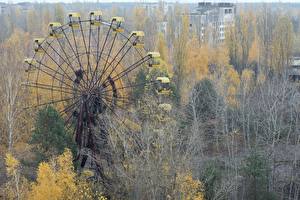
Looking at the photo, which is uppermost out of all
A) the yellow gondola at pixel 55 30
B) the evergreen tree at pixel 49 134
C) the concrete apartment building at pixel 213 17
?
the concrete apartment building at pixel 213 17

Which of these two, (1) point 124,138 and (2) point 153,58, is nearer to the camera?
(1) point 124,138

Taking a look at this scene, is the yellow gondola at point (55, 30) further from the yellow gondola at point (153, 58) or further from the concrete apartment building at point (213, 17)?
the concrete apartment building at point (213, 17)

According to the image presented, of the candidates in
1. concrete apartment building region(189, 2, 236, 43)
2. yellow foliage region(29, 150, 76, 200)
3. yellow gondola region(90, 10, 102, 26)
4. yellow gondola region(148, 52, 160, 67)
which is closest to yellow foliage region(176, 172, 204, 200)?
yellow foliage region(29, 150, 76, 200)

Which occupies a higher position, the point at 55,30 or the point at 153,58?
the point at 55,30

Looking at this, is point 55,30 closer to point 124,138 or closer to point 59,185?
point 124,138

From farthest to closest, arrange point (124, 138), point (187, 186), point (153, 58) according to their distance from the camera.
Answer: point (153, 58), point (124, 138), point (187, 186)

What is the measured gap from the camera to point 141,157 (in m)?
12.7

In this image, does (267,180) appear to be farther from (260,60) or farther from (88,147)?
(260,60)

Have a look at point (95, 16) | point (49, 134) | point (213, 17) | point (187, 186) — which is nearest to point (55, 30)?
point (95, 16)

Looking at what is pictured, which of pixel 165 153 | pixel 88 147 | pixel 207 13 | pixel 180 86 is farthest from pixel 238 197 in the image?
pixel 207 13

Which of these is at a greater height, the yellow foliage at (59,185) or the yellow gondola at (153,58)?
the yellow gondola at (153,58)

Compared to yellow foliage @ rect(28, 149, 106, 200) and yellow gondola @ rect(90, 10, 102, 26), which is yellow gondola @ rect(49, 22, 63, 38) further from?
yellow foliage @ rect(28, 149, 106, 200)

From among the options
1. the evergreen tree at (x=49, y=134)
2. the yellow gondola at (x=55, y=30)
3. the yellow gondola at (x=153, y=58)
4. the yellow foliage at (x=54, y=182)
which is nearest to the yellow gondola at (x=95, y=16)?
the yellow gondola at (x=55, y=30)

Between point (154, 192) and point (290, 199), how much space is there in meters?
6.62
